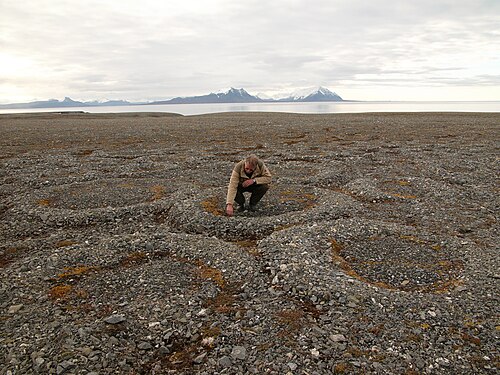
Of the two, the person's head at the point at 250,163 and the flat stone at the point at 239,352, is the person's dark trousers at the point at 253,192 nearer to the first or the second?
the person's head at the point at 250,163

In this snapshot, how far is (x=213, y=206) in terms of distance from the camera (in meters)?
16.5

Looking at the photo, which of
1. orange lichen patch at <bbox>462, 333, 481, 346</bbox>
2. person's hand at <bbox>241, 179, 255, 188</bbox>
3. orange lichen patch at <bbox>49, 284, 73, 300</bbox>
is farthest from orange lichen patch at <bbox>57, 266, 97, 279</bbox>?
orange lichen patch at <bbox>462, 333, 481, 346</bbox>

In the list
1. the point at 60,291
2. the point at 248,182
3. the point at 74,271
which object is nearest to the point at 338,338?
the point at 60,291

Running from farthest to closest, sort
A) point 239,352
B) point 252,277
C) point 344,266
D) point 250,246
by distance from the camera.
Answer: point 250,246 < point 344,266 < point 252,277 < point 239,352

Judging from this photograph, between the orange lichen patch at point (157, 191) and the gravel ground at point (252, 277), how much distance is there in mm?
121

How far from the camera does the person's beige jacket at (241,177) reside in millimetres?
14852

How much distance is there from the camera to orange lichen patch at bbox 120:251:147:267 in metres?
11.4

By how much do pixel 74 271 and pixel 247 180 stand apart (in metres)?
7.19

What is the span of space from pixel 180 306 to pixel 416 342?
17.9 feet

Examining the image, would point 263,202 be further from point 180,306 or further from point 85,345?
point 85,345

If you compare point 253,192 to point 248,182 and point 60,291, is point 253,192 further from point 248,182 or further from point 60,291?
point 60,291

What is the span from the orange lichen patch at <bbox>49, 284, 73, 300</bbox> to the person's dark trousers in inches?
302

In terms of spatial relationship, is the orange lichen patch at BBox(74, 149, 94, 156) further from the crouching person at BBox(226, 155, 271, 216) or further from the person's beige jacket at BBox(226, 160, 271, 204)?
the person's beige jacket at BBox(226, 160, 271, 204)

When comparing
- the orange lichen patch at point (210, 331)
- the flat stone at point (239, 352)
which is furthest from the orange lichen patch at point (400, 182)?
the flat stone at point (239, 352)
